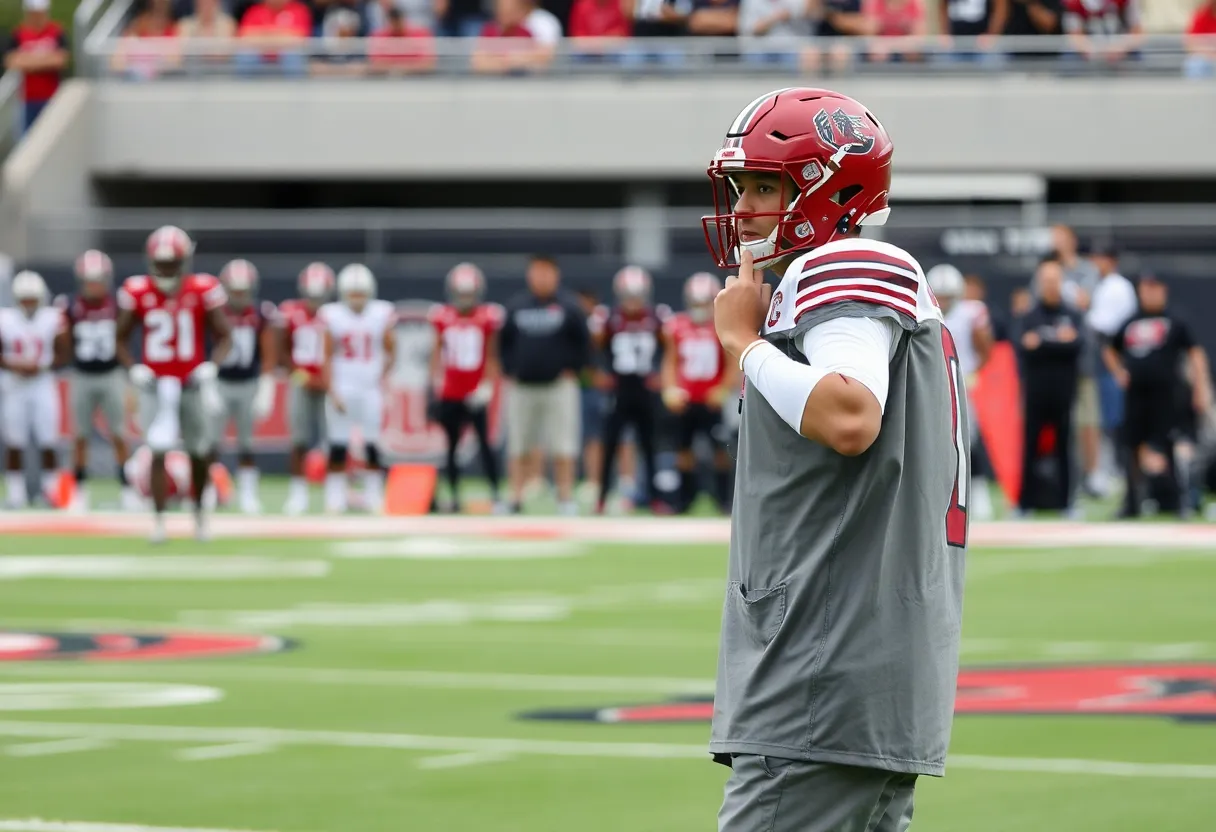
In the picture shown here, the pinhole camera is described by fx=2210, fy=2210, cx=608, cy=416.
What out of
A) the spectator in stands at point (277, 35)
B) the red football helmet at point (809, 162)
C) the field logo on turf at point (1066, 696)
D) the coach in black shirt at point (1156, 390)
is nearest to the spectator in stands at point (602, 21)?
the spectator in stands at point (277, 35)

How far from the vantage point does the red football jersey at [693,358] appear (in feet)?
62.4

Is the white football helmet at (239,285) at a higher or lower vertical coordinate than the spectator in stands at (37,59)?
lower

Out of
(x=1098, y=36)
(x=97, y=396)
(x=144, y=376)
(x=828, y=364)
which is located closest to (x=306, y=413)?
(x=97, y=396)

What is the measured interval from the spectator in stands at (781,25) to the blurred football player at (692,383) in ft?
21.4

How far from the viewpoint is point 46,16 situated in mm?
27844

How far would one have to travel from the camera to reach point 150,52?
2709 centimetres

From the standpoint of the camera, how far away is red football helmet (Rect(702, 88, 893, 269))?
3.75 m

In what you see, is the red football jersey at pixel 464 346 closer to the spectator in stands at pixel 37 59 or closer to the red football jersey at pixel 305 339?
the red football jersey at pixel 305 339

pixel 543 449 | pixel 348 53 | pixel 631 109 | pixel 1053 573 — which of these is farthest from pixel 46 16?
pixel 1053 573

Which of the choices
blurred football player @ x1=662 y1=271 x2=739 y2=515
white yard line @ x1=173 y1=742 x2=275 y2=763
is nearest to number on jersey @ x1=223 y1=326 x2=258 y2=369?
blurred football player @ x1=662 y1=271 x2=739 y2=515

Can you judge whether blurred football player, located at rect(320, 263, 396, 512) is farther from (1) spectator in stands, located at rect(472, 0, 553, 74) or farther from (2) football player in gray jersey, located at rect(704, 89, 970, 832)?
(2) football player in gray jersey, located at rect(704, 89, 970, 832)

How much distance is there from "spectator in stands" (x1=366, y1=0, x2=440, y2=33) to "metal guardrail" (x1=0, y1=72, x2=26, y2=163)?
14.7 ft

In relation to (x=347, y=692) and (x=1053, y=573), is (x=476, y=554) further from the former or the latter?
(x=347, y=692)

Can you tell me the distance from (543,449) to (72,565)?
6194 mm
